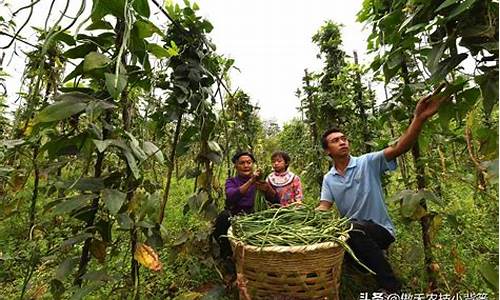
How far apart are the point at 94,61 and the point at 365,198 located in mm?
1259

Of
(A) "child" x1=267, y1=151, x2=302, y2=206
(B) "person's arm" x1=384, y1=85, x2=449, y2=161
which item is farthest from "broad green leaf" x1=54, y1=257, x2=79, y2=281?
(A) "child" x1=267, y1=151, x2=302, y2=206

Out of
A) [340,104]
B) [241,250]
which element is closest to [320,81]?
[340,104]

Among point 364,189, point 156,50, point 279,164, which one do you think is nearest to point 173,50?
point 156,50

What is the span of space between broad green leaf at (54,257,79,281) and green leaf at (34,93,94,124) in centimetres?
34

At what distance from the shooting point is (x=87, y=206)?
87 cm

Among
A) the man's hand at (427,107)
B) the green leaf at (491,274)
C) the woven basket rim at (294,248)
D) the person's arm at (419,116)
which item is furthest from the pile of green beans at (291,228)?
the green leaf at (491,274)

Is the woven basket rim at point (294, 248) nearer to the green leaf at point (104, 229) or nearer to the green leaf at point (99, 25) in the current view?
the green leaf at point (104, 229)

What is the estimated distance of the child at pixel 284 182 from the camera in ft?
7.43

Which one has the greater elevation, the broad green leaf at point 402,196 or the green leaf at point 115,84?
the green leaf at point 115,84

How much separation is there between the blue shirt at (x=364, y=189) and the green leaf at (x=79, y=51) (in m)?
1.16

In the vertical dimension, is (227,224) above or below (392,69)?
below

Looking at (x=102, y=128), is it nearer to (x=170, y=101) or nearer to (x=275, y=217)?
(x=170, y=101)

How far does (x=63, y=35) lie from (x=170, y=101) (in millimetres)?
675

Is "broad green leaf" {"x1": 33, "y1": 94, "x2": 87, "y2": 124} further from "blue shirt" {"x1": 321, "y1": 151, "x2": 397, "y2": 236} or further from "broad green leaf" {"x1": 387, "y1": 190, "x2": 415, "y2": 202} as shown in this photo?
"blue shirt" {"x1": 321, "y1": 151, "x2": 397, "y2": 236}
